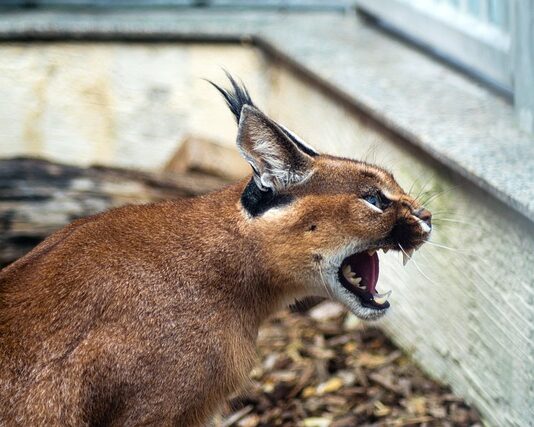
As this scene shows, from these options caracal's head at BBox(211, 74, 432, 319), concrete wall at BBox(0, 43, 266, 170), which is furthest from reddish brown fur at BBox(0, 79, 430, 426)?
concrete wall at BBox(0, 43, 266, 170)

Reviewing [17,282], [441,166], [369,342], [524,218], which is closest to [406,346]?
[369,342]

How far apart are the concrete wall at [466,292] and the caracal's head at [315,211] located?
26 cm

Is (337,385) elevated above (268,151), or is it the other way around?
(268,151)

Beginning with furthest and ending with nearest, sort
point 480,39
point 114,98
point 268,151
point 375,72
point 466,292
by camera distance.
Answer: point 114,98 → point 375,72 → point 480,39 → point 466,292 → point 268,151

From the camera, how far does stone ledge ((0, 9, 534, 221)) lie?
5.04 m

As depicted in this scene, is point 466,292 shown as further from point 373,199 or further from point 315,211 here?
point 315,211

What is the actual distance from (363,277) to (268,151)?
66 centimetres

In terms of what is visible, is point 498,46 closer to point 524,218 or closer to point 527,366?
point 524,218

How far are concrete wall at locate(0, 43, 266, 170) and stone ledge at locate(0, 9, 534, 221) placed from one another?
0.10 meters

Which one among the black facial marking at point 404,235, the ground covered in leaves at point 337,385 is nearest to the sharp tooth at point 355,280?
the black facial marking at point 404,235

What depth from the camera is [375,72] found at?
6.59 meters

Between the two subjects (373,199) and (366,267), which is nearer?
(373,199)

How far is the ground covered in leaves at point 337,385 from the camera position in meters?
5.28

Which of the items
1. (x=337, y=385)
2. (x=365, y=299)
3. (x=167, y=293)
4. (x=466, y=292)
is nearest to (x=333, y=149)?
(x=337, y=385)
